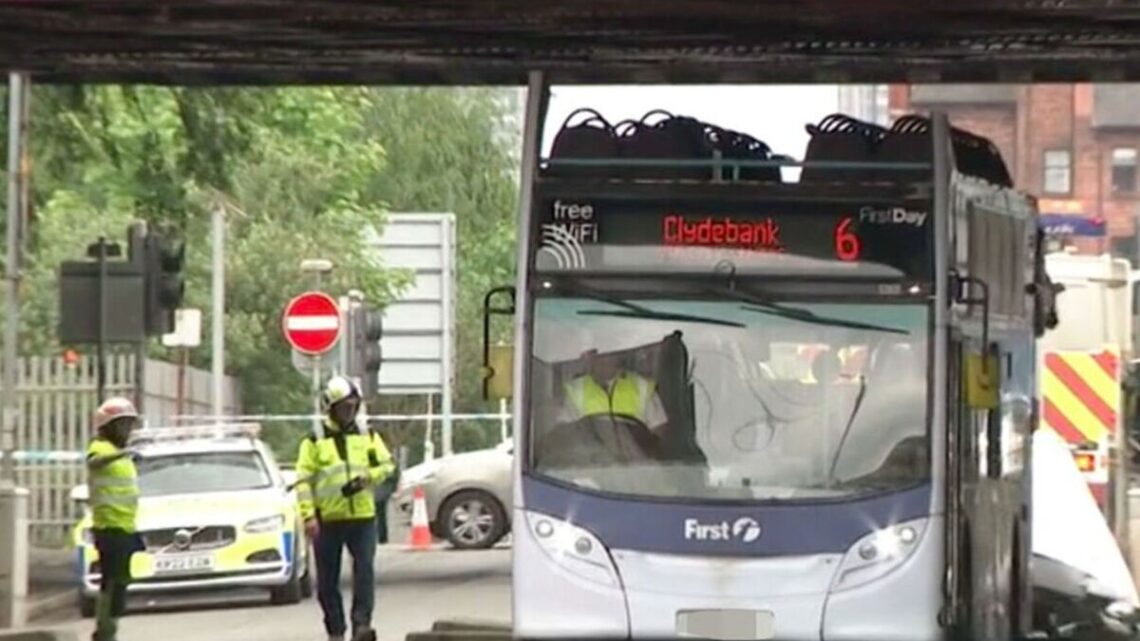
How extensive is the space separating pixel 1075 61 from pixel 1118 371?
6.85 metres

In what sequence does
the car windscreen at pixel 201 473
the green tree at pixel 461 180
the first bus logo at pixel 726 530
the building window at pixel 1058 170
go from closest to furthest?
the first bus logo at pixel 726 530, the car windscreen at pixel 201 473, the green tree at pixel 461 180, the building window at pixel 1058 170

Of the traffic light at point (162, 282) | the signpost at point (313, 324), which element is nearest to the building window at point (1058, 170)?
the signpost at point (313, 324)

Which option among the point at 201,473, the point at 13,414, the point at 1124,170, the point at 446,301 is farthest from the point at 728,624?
the point at 1124,170

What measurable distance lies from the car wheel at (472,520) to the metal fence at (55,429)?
13.1 feet

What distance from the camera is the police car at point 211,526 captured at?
24234 millimetres

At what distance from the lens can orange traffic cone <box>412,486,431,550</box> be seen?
3303 centimetres

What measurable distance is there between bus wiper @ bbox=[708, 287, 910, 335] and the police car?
9622 mm

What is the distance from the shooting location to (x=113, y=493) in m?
18.6

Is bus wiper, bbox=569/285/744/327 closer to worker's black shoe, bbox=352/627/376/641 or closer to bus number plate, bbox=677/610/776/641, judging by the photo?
bus number plate, bbox=677/610/776/641

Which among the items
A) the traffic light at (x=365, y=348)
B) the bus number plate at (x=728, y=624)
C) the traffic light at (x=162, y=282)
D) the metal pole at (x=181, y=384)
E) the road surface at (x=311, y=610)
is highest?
the traffic light at (x=162, y=282)

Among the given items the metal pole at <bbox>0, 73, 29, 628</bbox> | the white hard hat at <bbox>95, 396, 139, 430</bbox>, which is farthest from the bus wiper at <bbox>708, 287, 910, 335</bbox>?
the metal pole at <bbox>0, 73, 29, 628</bbox>

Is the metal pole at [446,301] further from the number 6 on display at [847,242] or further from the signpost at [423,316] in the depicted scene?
the number 6 on display at [847,242]

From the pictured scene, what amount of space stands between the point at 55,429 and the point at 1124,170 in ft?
184

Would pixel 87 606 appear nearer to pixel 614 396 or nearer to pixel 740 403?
pixel 614 396
